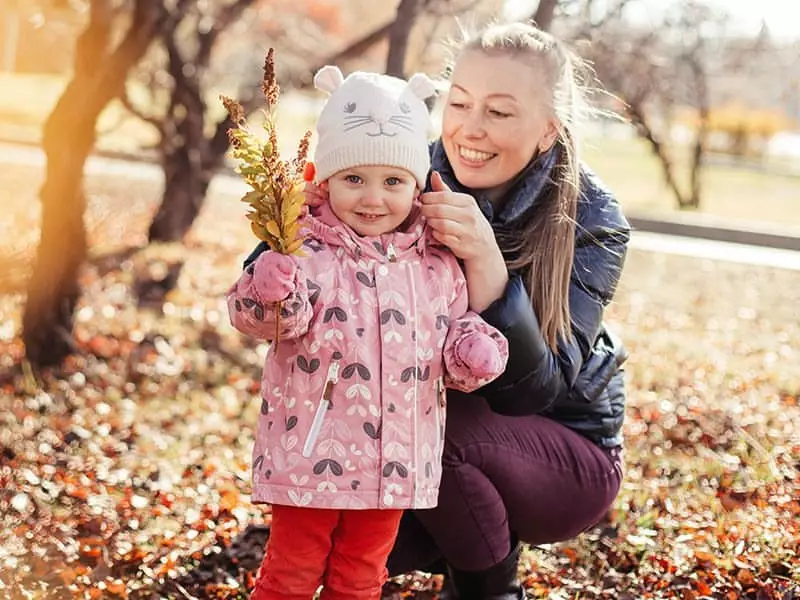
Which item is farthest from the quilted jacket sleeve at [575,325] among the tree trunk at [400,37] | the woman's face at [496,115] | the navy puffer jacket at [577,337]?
the tree trunk at [400,37]

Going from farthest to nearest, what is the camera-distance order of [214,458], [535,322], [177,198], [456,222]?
[177,198] → [214,458] → [535,322] → [456,222]

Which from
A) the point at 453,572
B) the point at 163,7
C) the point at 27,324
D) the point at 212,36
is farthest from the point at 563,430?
the point at 212,36

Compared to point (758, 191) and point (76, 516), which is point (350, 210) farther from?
point (758, 191)

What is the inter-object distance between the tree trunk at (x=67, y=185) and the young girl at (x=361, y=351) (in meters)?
2.94

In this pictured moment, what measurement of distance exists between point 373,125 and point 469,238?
350 mm

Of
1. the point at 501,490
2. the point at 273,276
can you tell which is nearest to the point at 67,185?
the point at 501,490

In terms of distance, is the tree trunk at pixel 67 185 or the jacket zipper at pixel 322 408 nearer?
the jacket zipper at pixel 322 408

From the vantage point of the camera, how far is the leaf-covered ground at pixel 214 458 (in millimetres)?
3453

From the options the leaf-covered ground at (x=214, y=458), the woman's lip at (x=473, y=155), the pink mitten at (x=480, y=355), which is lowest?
the leaf-covered ground at (x=214, y=458)

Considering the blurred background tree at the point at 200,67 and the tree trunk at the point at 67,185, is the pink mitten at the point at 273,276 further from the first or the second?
the tree trunk at the point at 67,185

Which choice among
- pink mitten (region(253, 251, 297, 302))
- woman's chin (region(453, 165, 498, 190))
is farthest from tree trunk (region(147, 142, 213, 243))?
pink mitten (region(253, 251, 297, 302))

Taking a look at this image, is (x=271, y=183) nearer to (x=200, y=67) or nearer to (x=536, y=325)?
(x=536, y=325)

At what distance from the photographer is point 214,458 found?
4543 mm

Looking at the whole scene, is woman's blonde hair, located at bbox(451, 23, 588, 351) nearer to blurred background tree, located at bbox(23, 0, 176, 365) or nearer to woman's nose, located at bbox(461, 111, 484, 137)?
woman's nose, located at bbox(461, 111, 484, 137)
